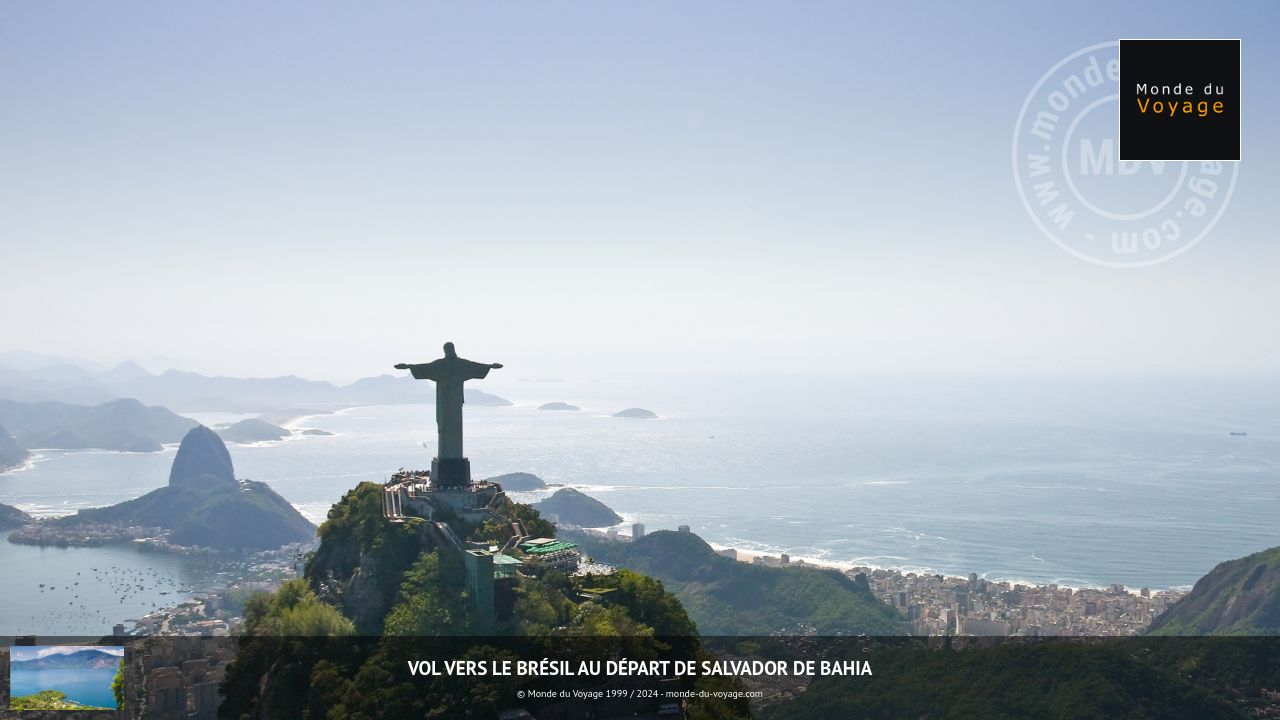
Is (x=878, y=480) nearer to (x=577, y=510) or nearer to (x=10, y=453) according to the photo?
(x=577, y=510)

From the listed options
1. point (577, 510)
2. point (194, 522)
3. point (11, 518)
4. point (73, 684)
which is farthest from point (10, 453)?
point (73, 684)

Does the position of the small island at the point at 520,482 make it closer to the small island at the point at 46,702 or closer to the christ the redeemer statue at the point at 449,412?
the christ the redeemer statue at the point at 449,412

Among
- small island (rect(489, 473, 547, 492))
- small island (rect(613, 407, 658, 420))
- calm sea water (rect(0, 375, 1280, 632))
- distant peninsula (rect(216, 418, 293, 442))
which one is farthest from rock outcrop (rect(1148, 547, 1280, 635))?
distant peninsula (rect(216, 418, 293, 442))

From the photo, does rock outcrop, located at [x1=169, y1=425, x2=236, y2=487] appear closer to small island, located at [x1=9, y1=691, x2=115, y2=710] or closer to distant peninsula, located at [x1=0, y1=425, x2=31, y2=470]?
distant peninsula, located at [x1=0, y1=425, x2=31, y2=470]

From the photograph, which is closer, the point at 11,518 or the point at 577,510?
the point at 577,510

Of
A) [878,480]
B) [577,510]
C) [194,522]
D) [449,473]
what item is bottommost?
[194,522]

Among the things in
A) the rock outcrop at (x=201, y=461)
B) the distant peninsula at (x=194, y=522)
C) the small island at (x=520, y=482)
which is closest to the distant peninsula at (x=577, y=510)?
the small island at (x=520, y=482)
